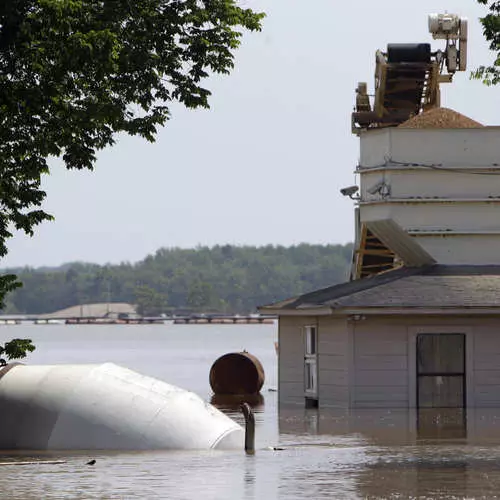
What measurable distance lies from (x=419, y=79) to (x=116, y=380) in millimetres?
23252

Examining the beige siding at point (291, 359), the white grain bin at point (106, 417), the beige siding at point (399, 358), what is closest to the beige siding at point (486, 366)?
the beige siding at point (399, 358)

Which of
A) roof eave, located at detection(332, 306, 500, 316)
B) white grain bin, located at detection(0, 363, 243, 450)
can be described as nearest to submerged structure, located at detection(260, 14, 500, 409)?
roof eave, located at detection(332, 306, 500, 316)

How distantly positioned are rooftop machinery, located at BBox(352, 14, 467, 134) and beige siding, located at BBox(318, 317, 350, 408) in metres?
12.3

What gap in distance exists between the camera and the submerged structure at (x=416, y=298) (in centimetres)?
3728

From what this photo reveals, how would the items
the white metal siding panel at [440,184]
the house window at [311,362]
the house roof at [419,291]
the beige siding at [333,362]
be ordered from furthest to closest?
1. the white metal siding panel at [440,184]
2. the house window at [311,362]
3. the beige siding at [333,362]
4. the house roof at [419,291]

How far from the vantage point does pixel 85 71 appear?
25.0 metres

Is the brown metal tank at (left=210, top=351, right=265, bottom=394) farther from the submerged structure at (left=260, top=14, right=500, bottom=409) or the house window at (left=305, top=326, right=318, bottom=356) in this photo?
the house window at (left=305, top=326, right=318, bottom=356)

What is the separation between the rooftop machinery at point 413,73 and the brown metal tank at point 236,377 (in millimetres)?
8555

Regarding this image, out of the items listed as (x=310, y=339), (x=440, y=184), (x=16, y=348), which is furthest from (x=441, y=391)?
(x=16, y=348)

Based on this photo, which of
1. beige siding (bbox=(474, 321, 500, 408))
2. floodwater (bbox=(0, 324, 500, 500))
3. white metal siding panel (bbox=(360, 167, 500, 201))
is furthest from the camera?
white metal siding panel (bbox=(360, 167, 500, 201))

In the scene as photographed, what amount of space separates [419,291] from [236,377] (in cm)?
1330

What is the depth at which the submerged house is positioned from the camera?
122 feet

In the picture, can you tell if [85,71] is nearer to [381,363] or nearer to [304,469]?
[304,469]

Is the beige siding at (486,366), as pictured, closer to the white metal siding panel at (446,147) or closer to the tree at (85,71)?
the white metal siding panel at (446,147)
